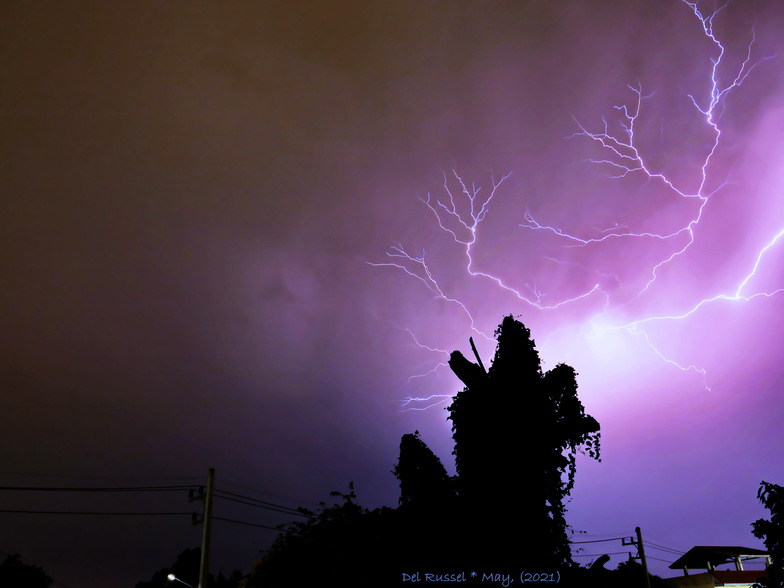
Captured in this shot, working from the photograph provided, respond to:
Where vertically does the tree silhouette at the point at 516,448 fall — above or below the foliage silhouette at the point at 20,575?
above

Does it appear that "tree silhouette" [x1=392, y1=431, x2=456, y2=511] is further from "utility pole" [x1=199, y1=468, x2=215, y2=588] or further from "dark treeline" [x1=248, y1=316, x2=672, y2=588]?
"utility pole" [x1=199, y1=468, x2=215, y2=588]

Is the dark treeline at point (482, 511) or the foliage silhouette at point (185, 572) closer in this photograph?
the dark treeline at point (482, 511)

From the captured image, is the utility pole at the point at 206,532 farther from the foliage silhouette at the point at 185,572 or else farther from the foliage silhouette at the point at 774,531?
the foliage silhouette at the point at 185,572

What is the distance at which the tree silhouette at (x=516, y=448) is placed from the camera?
1902 cm

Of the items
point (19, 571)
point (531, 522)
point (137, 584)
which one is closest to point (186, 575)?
point (137, 584)

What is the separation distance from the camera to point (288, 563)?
17.0 meters

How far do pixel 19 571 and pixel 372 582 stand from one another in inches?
1073

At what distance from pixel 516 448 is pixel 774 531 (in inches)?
528

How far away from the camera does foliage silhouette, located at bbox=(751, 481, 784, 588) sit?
22.2ft

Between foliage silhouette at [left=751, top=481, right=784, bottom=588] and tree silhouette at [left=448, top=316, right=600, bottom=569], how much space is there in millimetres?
12797

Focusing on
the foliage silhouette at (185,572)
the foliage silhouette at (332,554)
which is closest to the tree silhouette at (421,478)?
the foliage silhouette at (332,554)

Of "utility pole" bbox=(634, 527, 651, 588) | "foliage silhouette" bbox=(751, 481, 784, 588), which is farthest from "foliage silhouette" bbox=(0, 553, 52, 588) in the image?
"foliage silhouette" bbox=(751, 481, 784, 588)

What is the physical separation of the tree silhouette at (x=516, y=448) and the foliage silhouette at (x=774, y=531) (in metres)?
12.8

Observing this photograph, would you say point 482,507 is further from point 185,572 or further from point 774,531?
point 185,572
